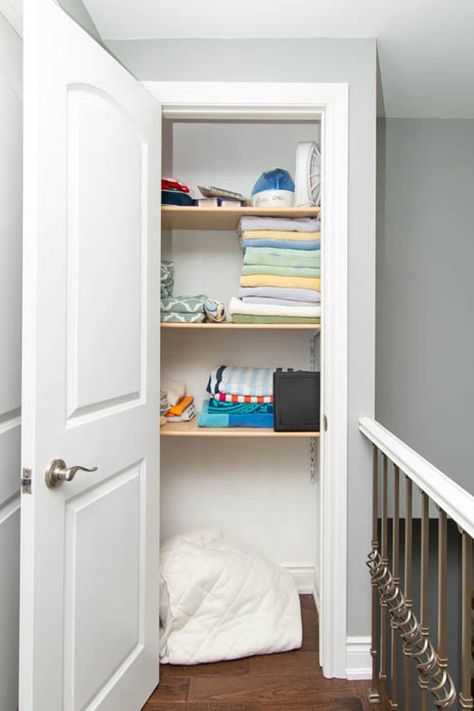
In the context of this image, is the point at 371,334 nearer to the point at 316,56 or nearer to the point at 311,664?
the point at 316,56

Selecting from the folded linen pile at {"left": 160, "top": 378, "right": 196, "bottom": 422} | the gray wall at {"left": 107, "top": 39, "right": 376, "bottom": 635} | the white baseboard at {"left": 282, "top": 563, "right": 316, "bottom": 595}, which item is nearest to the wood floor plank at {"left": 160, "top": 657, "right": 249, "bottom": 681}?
the gray wall at {"left": 107, "top": 39, "right": 376, "bottom": 635}

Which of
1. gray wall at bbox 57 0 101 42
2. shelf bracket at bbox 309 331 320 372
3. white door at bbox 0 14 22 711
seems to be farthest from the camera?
shelf bracket at bbox 309 331 320 372

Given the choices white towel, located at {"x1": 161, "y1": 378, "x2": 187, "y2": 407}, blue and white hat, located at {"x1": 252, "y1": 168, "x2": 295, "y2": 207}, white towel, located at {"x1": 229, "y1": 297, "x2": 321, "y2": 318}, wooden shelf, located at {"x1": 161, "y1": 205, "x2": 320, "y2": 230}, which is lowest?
white towel, located at {"x1": 161, "y1": 378, "x2": 187, "y2": 407}

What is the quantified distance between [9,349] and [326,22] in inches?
57.8

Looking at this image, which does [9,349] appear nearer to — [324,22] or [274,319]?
[274,319]

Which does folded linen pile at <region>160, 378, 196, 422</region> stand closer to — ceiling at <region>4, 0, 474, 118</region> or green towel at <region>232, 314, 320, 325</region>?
green towel at <region>232, 314, 320, 325</region>

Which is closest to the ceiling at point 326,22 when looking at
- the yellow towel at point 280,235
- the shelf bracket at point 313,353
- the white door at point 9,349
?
the white door at point 9,349

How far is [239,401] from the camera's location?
204 cm

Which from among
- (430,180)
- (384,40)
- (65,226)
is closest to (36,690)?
(65,226)

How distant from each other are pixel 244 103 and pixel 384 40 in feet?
1.81

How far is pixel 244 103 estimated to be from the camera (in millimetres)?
1781

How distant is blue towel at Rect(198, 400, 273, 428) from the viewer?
200 centimetres

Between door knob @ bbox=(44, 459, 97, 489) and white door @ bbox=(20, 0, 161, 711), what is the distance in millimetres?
19

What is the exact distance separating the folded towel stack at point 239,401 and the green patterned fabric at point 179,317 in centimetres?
29
